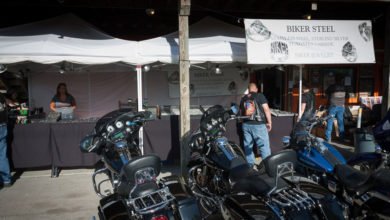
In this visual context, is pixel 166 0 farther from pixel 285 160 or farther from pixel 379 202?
pixel 379 202

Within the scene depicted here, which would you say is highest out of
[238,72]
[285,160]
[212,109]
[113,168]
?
[238,72]

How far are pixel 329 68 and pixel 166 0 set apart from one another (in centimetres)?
529

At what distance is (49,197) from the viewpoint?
15.7ft

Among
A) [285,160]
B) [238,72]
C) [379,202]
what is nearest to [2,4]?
[238,72]

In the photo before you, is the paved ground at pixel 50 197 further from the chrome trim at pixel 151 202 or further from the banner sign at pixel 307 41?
the banner sign at pixel 307 41

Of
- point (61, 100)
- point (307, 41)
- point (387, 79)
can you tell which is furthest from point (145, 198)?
point (387, 79)

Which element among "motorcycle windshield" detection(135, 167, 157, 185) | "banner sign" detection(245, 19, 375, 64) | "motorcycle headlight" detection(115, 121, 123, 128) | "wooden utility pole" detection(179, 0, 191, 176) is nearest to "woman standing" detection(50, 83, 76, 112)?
"wooden utility pole" detection(179, 0, 191, 176)

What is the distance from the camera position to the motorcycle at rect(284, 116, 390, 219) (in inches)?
90.9

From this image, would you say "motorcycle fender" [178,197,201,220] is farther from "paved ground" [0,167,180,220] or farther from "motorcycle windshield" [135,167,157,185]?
"paved ground" [0,167,180,220]

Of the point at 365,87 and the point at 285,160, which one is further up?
the point at 365,87

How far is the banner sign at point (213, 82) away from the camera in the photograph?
28.6 feet

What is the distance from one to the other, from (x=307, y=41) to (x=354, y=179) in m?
4.14

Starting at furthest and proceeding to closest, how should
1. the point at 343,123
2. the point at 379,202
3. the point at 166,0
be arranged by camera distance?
the point at 343,123, the point at 166,0, the point at 379,202

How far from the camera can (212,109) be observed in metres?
4.44
